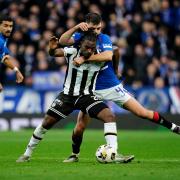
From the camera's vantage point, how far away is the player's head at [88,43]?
10.5 meters

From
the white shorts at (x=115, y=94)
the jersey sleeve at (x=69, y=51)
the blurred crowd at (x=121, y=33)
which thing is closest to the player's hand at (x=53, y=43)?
the jersey sleeve at (x=69, y=51)

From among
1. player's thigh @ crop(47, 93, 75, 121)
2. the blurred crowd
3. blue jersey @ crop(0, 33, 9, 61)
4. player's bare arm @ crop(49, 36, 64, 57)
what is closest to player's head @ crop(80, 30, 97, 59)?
player's bare arm @ crop(49, 36, 64, 57)

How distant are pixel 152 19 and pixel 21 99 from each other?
16.7 ft

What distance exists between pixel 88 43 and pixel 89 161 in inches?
75.0

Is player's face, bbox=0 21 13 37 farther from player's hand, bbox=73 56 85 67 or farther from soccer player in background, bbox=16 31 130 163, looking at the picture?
player's hand, bbox=73 56 85 67

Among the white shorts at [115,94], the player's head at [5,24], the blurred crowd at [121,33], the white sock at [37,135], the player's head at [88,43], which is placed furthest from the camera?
the blurred crowd at [121,33]

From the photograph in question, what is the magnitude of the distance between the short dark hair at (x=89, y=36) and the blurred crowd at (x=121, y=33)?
1081cm

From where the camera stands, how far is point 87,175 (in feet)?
28.6

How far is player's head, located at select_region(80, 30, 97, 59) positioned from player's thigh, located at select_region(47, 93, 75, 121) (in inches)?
29.7

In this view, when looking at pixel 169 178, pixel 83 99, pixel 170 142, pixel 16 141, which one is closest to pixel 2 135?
pixel 16 141

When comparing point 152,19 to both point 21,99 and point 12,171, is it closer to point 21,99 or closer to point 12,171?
point 21,99

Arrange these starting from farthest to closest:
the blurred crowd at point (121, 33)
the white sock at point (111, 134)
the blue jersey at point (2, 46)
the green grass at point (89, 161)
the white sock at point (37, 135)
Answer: the blurred crowd at point (121, 33) → the blue jersey at point (2, 46) → the white sock at point (37, 135) → the white sock at point (111, 134) → the green grass at point (89, 161)

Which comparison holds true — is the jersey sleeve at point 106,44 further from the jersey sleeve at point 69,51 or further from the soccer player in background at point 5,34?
the soccer player in background at point 5,34

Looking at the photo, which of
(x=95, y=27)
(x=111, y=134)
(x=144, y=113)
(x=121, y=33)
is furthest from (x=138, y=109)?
(x=121, y=33)
